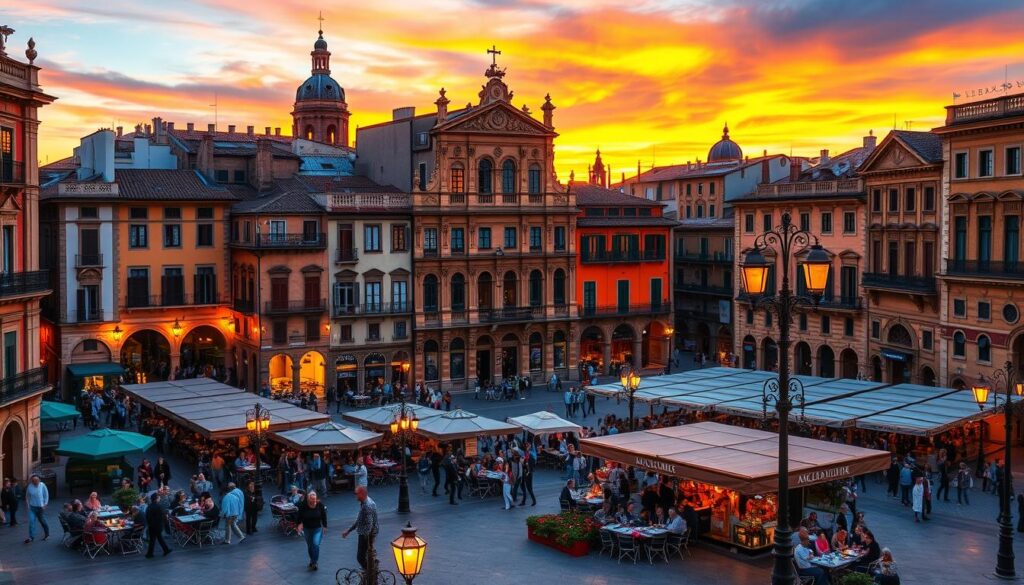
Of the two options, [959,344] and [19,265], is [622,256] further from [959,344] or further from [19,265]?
[19,265]

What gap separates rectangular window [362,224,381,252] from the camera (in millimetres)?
54094

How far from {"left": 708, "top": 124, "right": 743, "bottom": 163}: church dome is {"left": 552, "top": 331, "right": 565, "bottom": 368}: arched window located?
132 feet

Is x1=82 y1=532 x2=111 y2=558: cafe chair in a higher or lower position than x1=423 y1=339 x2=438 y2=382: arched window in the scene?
lower

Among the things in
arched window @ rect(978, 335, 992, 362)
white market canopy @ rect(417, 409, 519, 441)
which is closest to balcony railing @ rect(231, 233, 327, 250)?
white market canopy @ rect(417, 409, 519, 441)

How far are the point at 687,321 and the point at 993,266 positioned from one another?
31399mm

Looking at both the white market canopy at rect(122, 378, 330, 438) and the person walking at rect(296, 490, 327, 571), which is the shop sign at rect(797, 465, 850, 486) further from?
the white market canopy at rect(122, 378, 330, 438)

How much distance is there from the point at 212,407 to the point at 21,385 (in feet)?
19.9

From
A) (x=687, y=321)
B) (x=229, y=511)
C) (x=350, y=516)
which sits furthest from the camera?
(x=687, y=321)

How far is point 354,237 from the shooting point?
177 feet

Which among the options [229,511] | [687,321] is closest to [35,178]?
[229,511]

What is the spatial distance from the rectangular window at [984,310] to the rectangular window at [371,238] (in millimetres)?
28884

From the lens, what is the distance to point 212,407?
115 ft

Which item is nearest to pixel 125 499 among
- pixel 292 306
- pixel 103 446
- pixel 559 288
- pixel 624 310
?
pixel 103 446

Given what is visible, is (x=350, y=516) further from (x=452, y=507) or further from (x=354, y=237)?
(x=354, y=237)
